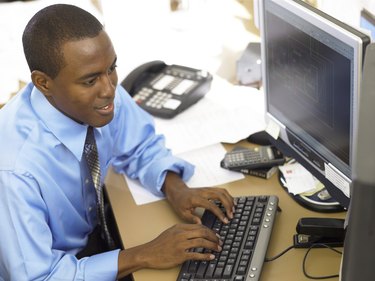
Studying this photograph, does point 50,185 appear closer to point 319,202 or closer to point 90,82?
point 90,82

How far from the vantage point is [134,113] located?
1.44 metres

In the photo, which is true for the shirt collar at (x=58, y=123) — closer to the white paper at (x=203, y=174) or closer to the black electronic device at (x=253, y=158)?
the white paper at (x=203, y=174)

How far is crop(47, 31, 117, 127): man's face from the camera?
1066 mm

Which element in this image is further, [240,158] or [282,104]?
[240,158]

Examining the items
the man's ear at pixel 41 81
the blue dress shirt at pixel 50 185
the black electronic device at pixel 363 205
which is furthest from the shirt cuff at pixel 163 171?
the black electronic device at pixel 363 205

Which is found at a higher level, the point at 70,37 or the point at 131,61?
the point at 70,37

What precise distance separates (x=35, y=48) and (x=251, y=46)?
0.84 metres

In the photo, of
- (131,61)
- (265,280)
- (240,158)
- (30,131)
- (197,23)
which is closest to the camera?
(265,280)

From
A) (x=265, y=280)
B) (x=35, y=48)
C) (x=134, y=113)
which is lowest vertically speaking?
(x=265, y=280)

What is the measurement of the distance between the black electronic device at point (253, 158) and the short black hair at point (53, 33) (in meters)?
0.46

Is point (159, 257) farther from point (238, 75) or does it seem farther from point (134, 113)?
point (238, 75)

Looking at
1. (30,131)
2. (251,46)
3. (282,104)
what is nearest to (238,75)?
(251,46)

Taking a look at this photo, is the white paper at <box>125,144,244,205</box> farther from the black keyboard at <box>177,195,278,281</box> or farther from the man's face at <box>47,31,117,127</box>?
the man's face at <box>47,31,117,127</box>

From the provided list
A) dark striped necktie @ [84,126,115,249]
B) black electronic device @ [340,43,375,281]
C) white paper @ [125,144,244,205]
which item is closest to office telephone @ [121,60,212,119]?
white paper @ [125,144,244,205]
